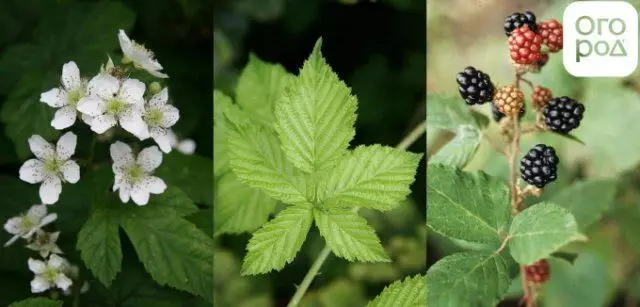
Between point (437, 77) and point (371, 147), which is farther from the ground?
point (437, 77)

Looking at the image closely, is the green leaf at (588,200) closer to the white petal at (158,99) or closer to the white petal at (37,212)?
the white petal at (158,99)

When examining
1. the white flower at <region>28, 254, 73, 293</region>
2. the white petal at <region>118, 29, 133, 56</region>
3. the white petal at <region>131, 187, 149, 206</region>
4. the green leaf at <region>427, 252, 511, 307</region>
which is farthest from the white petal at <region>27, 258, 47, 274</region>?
the green leaf at <region>427, 252, 511, 307</region>

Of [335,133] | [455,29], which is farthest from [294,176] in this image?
[455,29]

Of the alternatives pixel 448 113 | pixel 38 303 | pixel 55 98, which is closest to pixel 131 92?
pixel 55 98

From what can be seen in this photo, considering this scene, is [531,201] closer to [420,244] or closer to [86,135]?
[420,244]

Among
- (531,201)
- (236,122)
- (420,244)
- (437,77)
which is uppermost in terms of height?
(437,77)

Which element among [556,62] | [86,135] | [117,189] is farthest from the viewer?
[86,135]
